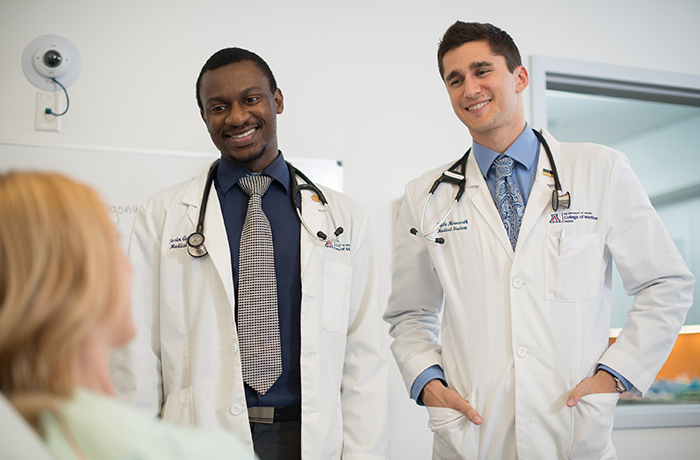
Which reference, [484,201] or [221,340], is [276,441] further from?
[484,201]

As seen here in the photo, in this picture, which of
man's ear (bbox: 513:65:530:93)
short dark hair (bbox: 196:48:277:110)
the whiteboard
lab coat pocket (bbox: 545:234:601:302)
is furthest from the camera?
the whiteboard

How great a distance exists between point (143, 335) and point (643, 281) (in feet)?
4.45

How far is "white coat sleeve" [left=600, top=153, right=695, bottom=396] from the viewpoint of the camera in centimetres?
143

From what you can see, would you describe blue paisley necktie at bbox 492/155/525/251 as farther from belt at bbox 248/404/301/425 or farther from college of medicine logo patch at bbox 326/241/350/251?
belt at bbox 248/404/301/425

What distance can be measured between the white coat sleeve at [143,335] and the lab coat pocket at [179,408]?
5 cm

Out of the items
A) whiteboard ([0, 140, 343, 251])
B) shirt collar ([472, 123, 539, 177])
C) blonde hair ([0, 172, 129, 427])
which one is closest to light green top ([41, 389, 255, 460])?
blonde hair ([0, 172, 129, 427])

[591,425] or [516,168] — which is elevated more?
[516,168]

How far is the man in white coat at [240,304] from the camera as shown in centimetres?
141

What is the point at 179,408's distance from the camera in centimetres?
140

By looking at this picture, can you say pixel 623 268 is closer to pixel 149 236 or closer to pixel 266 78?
pixel 266 78

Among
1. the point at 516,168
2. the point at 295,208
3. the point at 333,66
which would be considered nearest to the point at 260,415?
the point at 295,208

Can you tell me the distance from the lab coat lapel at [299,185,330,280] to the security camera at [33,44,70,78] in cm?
121

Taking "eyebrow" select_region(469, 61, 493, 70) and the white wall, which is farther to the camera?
the white wall

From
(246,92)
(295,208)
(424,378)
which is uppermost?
(246,92)
